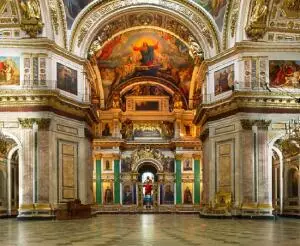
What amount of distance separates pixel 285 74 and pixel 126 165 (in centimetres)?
2054

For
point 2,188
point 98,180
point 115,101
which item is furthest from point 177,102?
point 2,188

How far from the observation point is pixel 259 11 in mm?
29922

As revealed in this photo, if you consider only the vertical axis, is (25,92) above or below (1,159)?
above

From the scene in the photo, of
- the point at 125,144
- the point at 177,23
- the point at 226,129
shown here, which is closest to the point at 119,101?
the point at 125,144

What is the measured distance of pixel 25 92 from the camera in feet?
94.7

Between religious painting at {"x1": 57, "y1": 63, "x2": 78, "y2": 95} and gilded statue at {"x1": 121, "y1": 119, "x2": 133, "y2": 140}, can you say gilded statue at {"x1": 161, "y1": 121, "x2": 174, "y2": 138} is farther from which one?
religious painting at {"x1": 57, "y1": 63, "x2": 78, "y2": 95}

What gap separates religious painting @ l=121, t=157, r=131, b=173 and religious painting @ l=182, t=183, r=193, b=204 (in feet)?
14.9

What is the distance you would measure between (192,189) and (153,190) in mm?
3220

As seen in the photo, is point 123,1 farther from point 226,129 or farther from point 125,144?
point 125,144

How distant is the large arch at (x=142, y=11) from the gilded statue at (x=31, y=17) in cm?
300

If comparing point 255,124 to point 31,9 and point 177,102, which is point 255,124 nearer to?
point 31,9

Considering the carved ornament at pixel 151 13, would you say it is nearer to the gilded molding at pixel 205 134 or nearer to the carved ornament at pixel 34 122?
the gilded molding at pixel 205 134

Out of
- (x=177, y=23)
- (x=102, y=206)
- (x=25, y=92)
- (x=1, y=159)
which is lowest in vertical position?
(x=102, y=206)

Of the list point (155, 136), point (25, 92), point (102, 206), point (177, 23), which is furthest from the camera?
point (155, 136)
